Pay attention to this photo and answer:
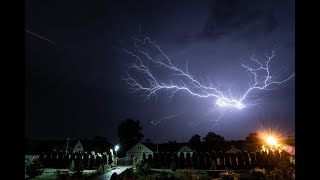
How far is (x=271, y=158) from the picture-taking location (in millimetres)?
26844

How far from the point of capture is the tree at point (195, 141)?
4961 cm

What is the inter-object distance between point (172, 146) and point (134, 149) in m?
5.95

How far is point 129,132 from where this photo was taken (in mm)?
67188

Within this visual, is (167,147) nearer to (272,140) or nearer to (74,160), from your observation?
(74,160)

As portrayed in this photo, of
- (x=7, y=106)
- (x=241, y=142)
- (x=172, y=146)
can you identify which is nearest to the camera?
(x=7, y=106)

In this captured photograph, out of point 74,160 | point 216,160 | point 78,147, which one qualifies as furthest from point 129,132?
point 216,160

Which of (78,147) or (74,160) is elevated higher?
(74,160)

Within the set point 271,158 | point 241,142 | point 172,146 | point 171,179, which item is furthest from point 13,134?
point 172,146

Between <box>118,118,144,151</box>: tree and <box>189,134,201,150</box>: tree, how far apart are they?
14.0 metres

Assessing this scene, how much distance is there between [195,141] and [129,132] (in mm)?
17495

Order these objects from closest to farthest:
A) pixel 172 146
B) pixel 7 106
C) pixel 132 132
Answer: pixel 7 106
pixel 172 146
pixel 132 132

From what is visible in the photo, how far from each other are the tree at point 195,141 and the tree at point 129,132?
14.0 metres

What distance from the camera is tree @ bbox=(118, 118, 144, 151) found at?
65.9 meters
